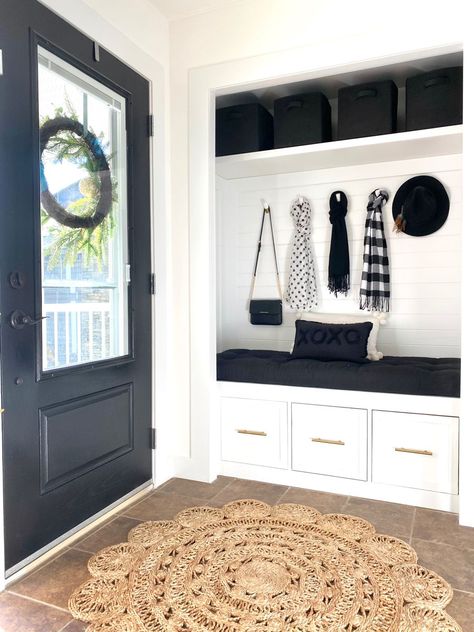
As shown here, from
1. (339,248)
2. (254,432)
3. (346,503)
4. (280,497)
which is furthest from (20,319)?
(339,248)

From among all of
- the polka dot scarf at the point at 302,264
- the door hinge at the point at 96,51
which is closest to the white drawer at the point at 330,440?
the polka dot scarf at the point at 302,264

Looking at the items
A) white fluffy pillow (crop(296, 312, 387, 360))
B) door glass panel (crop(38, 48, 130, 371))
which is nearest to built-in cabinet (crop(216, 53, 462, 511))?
white fluffy pillow (crop(296, 312, 387, 360))

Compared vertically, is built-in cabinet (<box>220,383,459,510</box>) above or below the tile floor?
above

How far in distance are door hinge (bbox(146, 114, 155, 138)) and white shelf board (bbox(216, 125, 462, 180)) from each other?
0.51m

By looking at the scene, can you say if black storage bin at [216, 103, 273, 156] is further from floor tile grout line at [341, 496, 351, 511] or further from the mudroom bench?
floor tile grout line at [341, 496, 351, 511]

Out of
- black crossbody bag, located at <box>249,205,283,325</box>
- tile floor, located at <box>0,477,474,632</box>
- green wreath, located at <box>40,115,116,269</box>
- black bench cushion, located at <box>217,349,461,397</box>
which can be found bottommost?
tile floor, located at <box>0,477,474,632</box>

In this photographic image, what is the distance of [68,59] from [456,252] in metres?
2.51

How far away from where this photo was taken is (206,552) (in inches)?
84.4

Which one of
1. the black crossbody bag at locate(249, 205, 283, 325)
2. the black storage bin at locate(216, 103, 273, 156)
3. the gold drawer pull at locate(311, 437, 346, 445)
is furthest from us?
the black crossbody bag at locate(249, 205, 283, 325)

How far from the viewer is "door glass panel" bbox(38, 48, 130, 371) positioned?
86.5 inches

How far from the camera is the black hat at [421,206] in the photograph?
3.28 m

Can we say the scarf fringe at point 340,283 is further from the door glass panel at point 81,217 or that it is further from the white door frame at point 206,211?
the door glass panel at point 81,217

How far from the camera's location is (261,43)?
2.77 metres

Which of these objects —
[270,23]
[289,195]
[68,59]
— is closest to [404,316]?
[289,195]
